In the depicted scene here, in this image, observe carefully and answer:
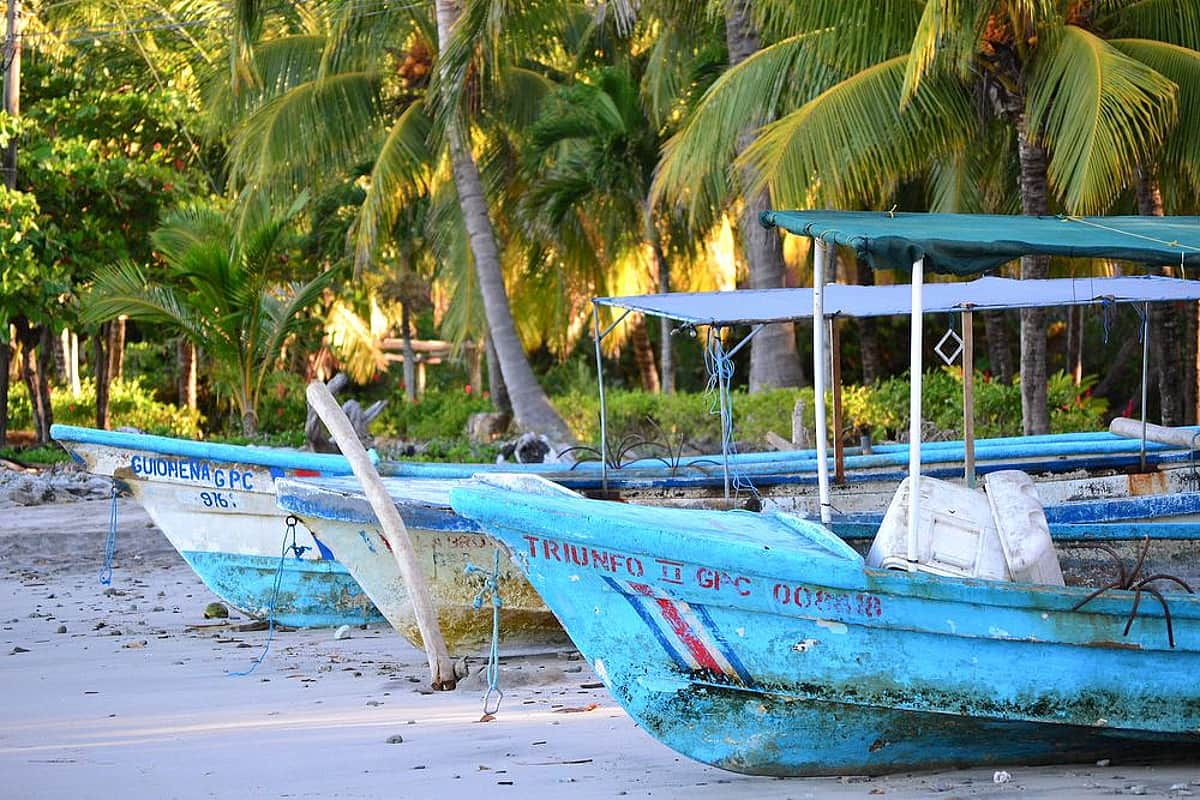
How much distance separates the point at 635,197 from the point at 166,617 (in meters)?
12.1

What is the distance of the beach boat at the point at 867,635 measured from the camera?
5469 mm

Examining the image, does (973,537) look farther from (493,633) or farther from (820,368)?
(493,633)

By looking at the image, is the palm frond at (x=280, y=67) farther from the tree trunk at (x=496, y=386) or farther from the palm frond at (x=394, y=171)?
the tree trunk at (x=496, y=386)

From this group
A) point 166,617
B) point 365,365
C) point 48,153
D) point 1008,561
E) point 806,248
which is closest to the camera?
point 1008,561

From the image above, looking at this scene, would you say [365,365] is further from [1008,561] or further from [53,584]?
[1008,561]

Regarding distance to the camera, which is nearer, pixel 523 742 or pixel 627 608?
pixel 627 608

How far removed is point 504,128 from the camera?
2170 cm

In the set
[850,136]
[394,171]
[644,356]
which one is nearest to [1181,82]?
[850,136]

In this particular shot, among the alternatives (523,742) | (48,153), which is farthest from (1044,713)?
(48,153)

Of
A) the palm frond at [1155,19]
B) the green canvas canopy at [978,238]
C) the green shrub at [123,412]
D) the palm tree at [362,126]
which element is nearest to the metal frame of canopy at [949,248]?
the green canvas canopy at [978,238]

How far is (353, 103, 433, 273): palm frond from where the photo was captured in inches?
753

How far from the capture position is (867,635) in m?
5.53

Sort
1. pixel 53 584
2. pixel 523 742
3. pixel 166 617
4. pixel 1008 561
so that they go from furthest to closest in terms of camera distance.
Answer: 1. pixel 53 584
2. pixel 166 617
3. pixel 523 742
4. pixel 1008 561

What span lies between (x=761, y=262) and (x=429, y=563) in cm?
921
